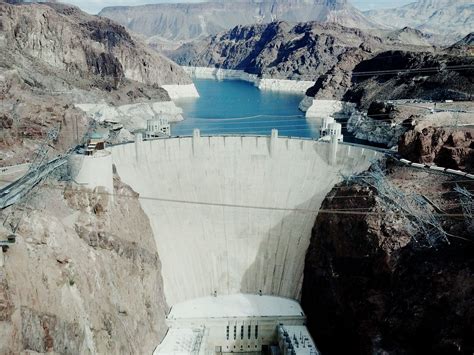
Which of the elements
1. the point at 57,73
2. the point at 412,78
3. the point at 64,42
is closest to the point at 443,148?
the point at 412,78

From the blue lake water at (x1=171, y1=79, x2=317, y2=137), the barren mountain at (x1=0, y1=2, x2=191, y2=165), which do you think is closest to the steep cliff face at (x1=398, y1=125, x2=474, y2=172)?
the barren mountain at (x1=0, y1=2, x2=191, y2=165)

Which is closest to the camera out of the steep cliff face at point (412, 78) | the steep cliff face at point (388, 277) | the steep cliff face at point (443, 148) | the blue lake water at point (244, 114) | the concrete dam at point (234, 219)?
the steep cliff face at point (388, 277)

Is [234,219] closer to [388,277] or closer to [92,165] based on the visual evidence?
[92,165]

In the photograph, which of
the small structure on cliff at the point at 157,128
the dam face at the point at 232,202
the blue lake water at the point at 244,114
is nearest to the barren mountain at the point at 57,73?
the small structure on cliff at the point at 157,128

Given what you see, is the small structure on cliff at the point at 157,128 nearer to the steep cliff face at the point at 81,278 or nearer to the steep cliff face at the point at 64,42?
the steep cliff face at the point at 81,278

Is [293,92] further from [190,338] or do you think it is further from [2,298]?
[2,298]

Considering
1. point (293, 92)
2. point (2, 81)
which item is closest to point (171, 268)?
point (2, 81)

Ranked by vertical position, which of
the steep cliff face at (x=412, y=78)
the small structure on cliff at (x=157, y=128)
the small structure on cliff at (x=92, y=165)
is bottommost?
the small structure on cliff at (x=157, y=128)
